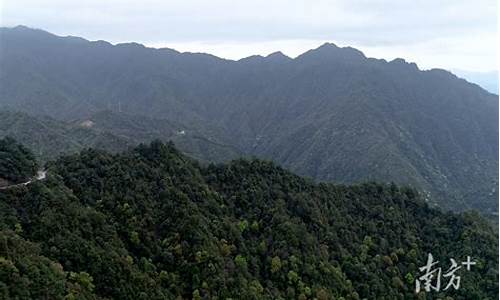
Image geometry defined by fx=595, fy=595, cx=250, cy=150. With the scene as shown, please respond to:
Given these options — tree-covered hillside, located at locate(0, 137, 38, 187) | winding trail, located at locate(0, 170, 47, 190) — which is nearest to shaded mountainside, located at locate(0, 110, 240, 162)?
tree-covered hillside, located at locate(0, 137, 38, 187)

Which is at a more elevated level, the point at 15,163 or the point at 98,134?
the point at 15,163

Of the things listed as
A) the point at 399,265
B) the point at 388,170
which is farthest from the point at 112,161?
the point at 388,170

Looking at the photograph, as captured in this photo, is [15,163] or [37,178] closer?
[37,178]

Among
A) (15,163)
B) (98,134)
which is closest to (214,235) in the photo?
(15,163)

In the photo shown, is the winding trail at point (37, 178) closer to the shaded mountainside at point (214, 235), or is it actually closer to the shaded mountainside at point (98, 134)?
the shaded mountainside at point (214, 235)

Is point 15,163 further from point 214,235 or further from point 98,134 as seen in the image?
point 98,134

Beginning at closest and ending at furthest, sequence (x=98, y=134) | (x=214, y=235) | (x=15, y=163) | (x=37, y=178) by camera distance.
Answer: (x=214, y=235)
(x=37, y=178)
(x=15, y=163)
(x=98, y=134)
